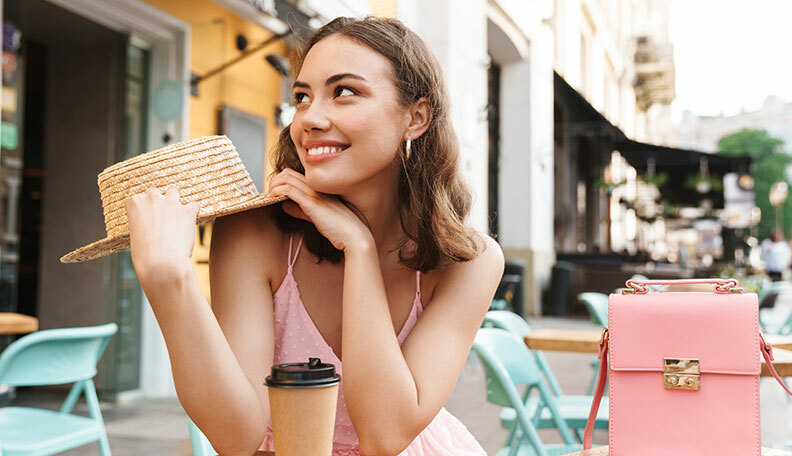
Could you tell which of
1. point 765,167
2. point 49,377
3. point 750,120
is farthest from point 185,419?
point 750,120

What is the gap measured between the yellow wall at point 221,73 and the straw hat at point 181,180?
384 cm

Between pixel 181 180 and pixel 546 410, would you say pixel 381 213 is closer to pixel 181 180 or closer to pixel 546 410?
pixel 181 180

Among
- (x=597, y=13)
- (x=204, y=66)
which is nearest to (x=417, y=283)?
(x=204, y=66)

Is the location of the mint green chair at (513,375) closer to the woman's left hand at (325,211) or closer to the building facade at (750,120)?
the woman's left hand at (325,211)

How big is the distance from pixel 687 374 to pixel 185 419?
13.5 feet

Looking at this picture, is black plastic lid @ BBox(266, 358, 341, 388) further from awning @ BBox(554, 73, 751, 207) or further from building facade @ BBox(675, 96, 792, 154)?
building facade @ BBox(675, 96, 792, 154)

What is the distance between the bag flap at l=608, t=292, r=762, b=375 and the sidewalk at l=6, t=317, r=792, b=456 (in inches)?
118

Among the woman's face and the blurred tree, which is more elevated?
the blurred tree

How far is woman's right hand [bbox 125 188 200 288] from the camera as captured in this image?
3.34ft

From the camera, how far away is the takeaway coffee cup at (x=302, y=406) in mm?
851

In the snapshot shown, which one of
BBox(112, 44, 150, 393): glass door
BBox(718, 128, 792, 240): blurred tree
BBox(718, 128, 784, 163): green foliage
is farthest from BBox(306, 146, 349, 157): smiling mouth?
BBox(718, 128, 784, 163): green foliage

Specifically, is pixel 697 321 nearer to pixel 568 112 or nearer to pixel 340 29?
pixel 340 29

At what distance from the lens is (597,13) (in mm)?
19719

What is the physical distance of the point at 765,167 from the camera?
46312mm
